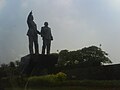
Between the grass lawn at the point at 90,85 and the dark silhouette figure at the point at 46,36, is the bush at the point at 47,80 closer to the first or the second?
the grass lawn at the point at 90,85

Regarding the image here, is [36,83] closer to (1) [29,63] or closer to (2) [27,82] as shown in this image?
(2) [27,82]

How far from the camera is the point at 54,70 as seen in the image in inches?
709

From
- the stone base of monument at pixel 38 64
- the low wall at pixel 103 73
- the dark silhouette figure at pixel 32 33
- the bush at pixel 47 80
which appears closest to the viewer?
the bush at pixel 47 80

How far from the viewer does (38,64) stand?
17359mm

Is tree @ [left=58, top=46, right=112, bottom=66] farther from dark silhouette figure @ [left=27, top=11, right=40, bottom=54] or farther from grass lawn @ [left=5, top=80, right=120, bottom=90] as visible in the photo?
grass lawn @ [left=5, top=80, right=120, bottom=90]

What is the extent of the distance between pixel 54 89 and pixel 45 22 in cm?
523

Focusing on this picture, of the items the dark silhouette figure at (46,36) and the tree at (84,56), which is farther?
the tree at (84,56)

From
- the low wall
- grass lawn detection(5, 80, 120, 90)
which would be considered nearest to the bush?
grass lawn detection(5, 80, 120, 90)

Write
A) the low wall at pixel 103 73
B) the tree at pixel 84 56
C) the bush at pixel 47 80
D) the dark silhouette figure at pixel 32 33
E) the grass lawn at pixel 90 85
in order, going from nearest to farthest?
the grass lawn at pixel 90 85, the bush at pixel 47 80, the low wall at pixel 103 73, the dark silhouette figure at pixel 32 33, the tree at pixel 84 56

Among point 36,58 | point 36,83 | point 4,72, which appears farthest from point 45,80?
point 4,72

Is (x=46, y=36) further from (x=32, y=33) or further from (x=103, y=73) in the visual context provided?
(x=103, y=73)

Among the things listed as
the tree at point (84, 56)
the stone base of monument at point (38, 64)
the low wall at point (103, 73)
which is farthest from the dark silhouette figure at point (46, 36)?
the tree at point (84, 56)

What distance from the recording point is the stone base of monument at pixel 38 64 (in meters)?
17.1

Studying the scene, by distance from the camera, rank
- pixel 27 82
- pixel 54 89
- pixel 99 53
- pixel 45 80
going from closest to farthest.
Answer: pixel 54 89
pixel 45 80
pixel 27 82
pixel 99 53
